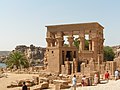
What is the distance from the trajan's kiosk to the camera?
34.3 meters

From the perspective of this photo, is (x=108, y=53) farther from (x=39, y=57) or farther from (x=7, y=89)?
(x=39, y=57)

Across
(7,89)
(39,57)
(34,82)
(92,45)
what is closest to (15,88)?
(7,89)

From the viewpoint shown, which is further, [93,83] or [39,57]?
[39,57]

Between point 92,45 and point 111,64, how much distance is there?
17.9 m

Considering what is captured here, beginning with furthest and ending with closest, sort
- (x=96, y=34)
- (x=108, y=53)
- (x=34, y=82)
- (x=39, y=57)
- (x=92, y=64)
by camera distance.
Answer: (x=39, y=57), (x=108, y=53), (x=96, y=34), (x=92, y=64), (x=34, y=82)

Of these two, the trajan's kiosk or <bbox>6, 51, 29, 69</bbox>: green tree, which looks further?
<bbox>6, 51, 29, 69</bbox>: green tree

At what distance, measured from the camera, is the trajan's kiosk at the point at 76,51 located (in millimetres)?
34344

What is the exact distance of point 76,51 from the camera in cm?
4119

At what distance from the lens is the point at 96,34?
156 ft

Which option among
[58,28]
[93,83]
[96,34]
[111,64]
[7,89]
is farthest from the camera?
[58,28]

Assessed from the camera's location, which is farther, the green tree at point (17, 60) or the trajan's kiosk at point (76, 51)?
the green tree at point (17, 60)

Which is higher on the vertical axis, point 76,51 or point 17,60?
point 76,51

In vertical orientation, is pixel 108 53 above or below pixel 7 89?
above

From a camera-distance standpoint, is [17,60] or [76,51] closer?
[76,51]
